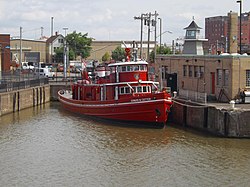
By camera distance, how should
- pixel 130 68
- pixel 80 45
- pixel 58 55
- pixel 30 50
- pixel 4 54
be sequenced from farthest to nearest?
pixel 80 45 → pixel 58 55 → pixel 30 50 → pixel 4 54 → pixel 130 68

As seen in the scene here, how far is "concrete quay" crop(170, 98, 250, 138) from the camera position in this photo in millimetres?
32875

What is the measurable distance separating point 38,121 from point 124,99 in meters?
8.06

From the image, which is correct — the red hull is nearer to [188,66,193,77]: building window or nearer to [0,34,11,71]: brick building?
[188,66,193,77]: building window

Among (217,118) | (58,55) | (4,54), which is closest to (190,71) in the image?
(217,118)

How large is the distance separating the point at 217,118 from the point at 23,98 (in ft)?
76.3

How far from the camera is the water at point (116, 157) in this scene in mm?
25281

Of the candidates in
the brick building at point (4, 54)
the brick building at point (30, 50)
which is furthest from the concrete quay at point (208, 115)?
the brick building at point (30, 50)

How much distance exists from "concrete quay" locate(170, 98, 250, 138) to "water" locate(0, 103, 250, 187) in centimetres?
71

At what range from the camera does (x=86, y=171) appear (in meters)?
26.8

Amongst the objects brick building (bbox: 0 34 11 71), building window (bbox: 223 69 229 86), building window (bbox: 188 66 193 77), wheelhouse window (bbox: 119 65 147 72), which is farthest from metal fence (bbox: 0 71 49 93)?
building window (bbox: 223 69 229 86)

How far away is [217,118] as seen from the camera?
33844 millimetres

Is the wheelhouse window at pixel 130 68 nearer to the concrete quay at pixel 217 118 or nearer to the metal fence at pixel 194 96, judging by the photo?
the metal fence at pixel 194 96

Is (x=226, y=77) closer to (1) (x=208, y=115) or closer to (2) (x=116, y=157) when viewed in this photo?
(1) (x=208, y=115)

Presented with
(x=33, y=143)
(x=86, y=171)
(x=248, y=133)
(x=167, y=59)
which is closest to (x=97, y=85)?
(x=167, y=59)
